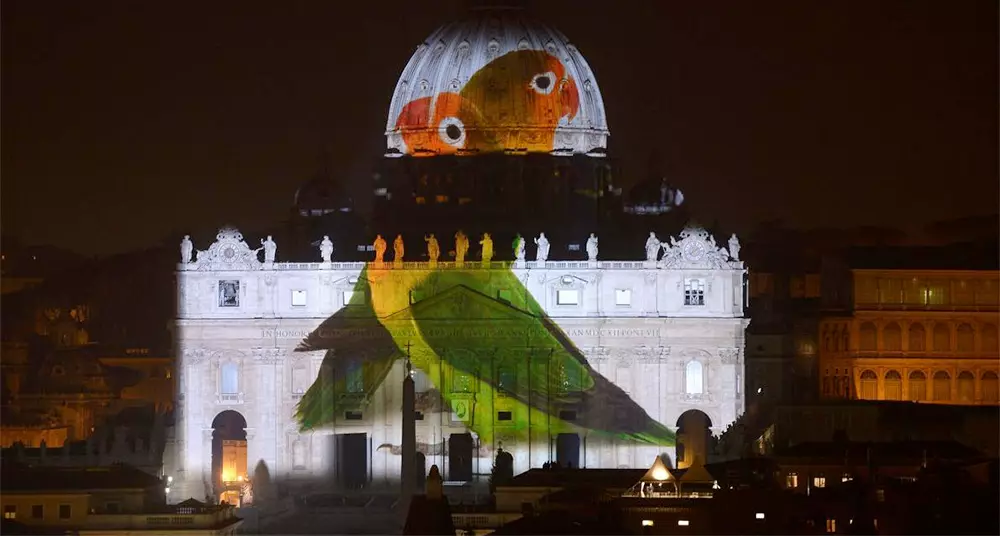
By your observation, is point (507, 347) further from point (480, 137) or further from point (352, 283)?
point (480, 137)

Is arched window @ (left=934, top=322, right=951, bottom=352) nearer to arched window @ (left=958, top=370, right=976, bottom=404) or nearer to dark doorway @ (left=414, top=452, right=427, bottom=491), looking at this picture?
arched window @ (left=958, top=370, right=976, bottom=404)

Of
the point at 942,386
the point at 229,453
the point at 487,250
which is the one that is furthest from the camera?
the point at 942,386

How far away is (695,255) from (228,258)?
13467mm

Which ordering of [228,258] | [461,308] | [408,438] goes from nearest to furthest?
1. [408,438]
2. [461,308]
3. [228,258]

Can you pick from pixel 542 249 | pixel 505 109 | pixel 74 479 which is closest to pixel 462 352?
pixel 542 249

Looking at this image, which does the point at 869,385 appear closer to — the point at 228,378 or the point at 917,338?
the point at 917,338

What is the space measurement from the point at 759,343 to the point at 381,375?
13796 millimetres

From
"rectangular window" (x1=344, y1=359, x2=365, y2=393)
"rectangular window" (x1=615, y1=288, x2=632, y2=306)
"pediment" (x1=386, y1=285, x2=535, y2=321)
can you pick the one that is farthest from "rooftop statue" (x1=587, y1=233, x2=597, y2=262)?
"rectangular window" (x1=344, y1=359, x2=365, y2=393)

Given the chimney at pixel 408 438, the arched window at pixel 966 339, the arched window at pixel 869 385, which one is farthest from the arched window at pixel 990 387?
the chimney at pixel 408 438

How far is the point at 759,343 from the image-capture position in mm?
154000

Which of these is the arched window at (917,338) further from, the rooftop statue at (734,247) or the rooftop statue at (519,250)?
the rooftop statue at (519,250)

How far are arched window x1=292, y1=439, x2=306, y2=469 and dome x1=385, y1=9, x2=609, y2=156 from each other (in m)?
16.6

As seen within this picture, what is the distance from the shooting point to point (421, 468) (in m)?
142

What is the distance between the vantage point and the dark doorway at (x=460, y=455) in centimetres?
14262
